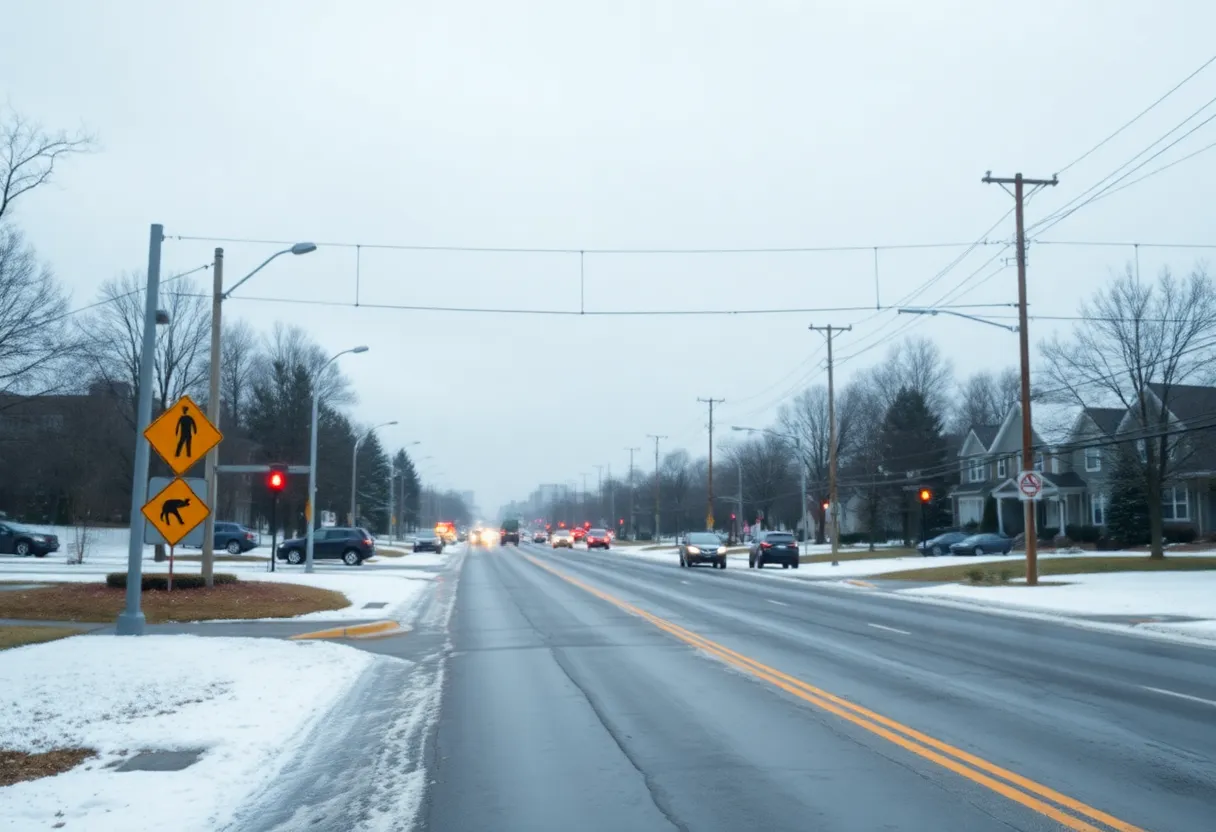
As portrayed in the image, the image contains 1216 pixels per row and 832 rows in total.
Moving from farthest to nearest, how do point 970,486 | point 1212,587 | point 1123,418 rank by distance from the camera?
point 970,486 < point 1123,418 < point 1212,587

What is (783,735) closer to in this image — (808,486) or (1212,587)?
(1212,587)

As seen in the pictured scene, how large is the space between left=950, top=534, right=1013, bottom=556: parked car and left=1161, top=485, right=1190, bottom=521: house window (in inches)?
326

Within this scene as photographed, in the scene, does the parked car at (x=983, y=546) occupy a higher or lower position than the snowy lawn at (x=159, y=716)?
higher

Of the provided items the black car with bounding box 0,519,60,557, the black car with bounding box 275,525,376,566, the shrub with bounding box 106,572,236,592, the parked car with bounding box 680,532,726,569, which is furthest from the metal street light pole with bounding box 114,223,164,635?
the parked car with bounding box 680,532,726,569

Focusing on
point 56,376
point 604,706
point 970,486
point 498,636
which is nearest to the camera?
point 604,706

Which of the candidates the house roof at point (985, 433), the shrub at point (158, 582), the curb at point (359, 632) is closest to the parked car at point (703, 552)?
the shrub at point (158, 582)

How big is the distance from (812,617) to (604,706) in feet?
41.3

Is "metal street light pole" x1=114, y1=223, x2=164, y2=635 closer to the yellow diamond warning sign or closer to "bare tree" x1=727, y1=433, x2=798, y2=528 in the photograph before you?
the yellow diamond warning sign

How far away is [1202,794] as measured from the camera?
25.3 feet

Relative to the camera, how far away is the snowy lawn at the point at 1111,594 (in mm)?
25109

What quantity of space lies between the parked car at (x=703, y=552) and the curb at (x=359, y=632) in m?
32.7

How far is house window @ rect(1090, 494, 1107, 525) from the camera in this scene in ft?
209

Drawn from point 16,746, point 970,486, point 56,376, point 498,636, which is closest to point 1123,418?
point 970,486

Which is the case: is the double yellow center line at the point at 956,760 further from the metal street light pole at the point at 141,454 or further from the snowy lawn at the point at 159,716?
the metal street light pole at the point at 141,454
